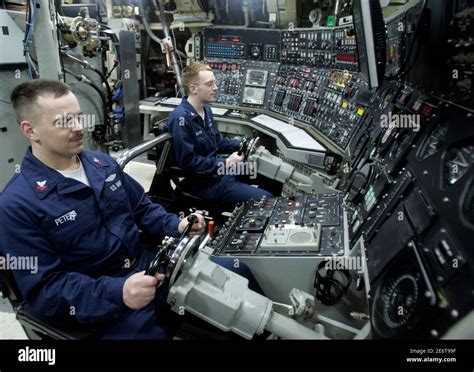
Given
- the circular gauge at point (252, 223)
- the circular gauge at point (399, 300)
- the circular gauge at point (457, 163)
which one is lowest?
the circular gauge at point (252, 223)

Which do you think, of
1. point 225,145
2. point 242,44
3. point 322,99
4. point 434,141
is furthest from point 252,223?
point 242,44

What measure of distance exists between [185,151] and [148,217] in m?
0.88

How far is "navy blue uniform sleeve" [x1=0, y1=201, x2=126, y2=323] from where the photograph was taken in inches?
49.0

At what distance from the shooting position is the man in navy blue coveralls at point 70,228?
1258 millimetres

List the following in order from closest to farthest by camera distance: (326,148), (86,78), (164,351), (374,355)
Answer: (374,355)
(164,351)
(326,148)
(86,78)

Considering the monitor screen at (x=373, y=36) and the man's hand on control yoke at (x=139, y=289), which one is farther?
the monitor screen at (x=373, y=36)

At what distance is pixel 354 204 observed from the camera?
1869mm

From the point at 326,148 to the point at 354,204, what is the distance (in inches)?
42.0

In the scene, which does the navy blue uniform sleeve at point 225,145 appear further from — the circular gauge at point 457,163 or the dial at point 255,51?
the circular gauge at point 457,163

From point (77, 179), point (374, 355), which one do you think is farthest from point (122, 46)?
point (374, 355)

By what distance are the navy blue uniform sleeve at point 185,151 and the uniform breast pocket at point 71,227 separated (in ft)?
4.00

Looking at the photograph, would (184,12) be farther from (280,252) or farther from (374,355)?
(374,355)

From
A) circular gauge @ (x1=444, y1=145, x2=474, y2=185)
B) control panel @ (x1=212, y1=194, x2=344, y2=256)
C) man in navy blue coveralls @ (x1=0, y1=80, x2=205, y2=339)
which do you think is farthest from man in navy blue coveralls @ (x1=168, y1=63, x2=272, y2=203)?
circular gauge @ (x1=444, y1=145, x2=474, y2=185)

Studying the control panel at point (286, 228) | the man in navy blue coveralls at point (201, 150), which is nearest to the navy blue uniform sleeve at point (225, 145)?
the man in navy blue coveralls at point (201, 150)
